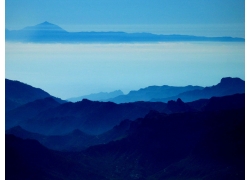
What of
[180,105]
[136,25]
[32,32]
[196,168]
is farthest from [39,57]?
[196,168]

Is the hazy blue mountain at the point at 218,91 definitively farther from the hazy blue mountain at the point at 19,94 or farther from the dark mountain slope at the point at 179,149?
the hazy blue mountain at the point at 19,94

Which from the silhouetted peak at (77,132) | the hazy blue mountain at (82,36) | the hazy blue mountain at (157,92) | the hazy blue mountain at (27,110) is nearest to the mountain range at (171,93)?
the hazy blue mountain at (157,92)

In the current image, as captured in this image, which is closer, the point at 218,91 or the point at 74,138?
the point at 218,91

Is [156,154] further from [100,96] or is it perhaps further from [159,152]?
[100,96]

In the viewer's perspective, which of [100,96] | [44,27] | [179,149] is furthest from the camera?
[100,96]

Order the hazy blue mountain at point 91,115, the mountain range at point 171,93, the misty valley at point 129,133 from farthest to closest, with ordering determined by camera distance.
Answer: the hazy blue mountain at point 91,115 < the mountain range at point 171,93 < the misty valley at point 129,133

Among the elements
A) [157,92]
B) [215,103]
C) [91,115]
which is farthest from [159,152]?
[91,115]

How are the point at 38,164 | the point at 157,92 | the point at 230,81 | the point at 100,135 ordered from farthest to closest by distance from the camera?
the point at 100,135, the point at 157,92, the point at 38,164, the point at 230,81

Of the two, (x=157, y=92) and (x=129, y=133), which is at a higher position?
(x=157, y=92)
